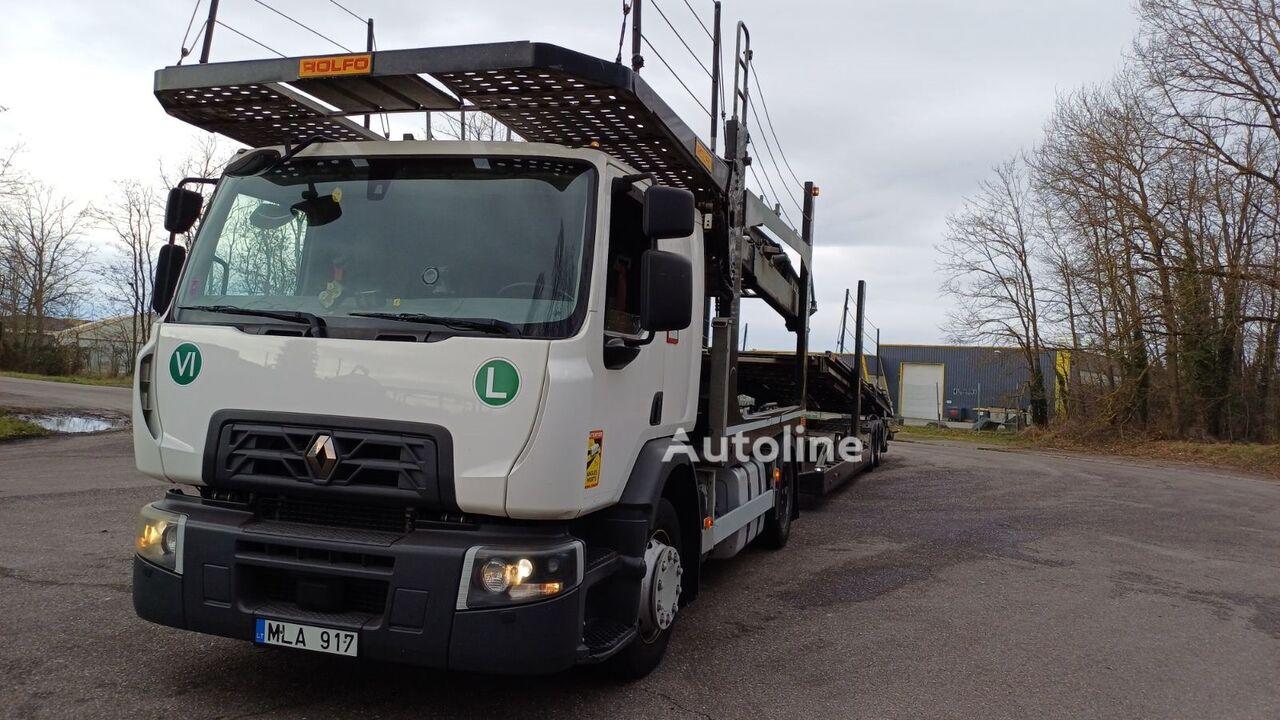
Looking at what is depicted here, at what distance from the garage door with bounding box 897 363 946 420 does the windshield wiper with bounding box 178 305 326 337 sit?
43.8 meters

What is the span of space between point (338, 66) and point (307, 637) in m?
2.43

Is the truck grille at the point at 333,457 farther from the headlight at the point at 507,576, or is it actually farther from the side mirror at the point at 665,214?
the side mirror at the point at 665,214

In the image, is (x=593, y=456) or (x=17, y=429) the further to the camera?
(x=17, y=429)

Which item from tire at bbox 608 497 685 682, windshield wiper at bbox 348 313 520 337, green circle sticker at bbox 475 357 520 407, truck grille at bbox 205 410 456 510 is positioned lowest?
tire at bbox 608 497 685 682

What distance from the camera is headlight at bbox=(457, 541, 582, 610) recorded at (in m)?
3.37

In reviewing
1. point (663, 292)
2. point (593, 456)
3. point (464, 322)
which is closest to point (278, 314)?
point (464, 322)

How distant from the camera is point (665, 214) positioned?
3.84 meters

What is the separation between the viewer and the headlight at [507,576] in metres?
3.37

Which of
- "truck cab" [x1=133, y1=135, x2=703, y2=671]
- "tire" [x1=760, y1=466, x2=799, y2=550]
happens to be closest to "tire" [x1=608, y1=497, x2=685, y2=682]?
"truck cab" [x1=133, y1=135, x2=703, y2=671]

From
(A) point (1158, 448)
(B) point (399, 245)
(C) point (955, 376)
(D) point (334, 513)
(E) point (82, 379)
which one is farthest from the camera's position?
(C) point (955, 376)

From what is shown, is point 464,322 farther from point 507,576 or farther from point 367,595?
point 367,595

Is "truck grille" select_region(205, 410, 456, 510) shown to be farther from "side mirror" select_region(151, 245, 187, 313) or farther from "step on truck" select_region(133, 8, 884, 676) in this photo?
"side mirror" select_region(151, 245, 187, 313)

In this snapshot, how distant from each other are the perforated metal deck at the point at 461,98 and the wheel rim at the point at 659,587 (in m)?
1.99

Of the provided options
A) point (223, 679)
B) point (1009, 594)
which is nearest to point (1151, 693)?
point (1009, 594)
